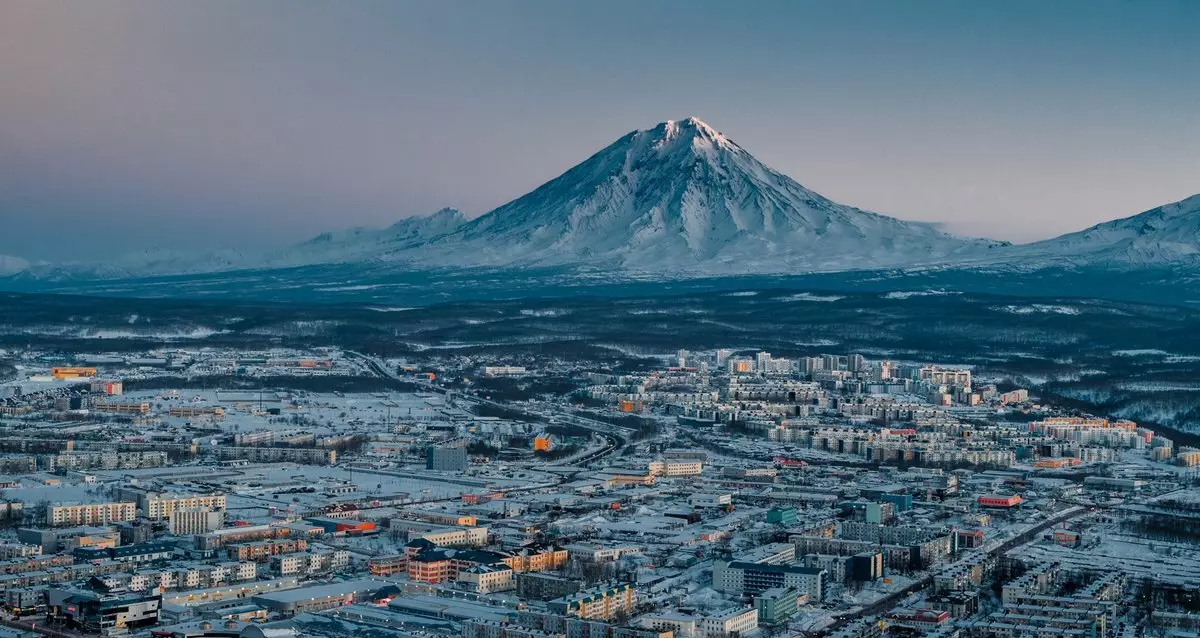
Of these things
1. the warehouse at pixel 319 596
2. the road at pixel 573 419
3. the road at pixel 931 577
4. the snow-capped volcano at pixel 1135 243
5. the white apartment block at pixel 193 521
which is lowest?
the road at pixel 931 577

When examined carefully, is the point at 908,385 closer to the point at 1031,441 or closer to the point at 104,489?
the point at 1031,441

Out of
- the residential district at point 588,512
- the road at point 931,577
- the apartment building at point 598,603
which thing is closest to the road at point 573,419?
the residential district at point 588,512

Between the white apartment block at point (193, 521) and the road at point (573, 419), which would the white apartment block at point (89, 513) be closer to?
the white apartment block at point (193, 521)

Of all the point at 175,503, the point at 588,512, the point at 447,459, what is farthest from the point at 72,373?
the point at 588,512

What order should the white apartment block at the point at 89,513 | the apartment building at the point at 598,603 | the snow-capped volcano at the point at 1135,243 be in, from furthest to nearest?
the snow-capped volcano at the point at 1135,243, the white apartment block at the point at 89,513, the apartment building at the point at 598,603

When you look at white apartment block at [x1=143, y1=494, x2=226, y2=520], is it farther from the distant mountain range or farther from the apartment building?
the distant mountain range

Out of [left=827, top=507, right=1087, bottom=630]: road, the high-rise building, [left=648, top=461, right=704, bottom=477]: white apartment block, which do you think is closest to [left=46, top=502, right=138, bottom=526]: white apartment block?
the high-rise building

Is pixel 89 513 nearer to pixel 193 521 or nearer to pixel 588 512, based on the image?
pixel 193 521
